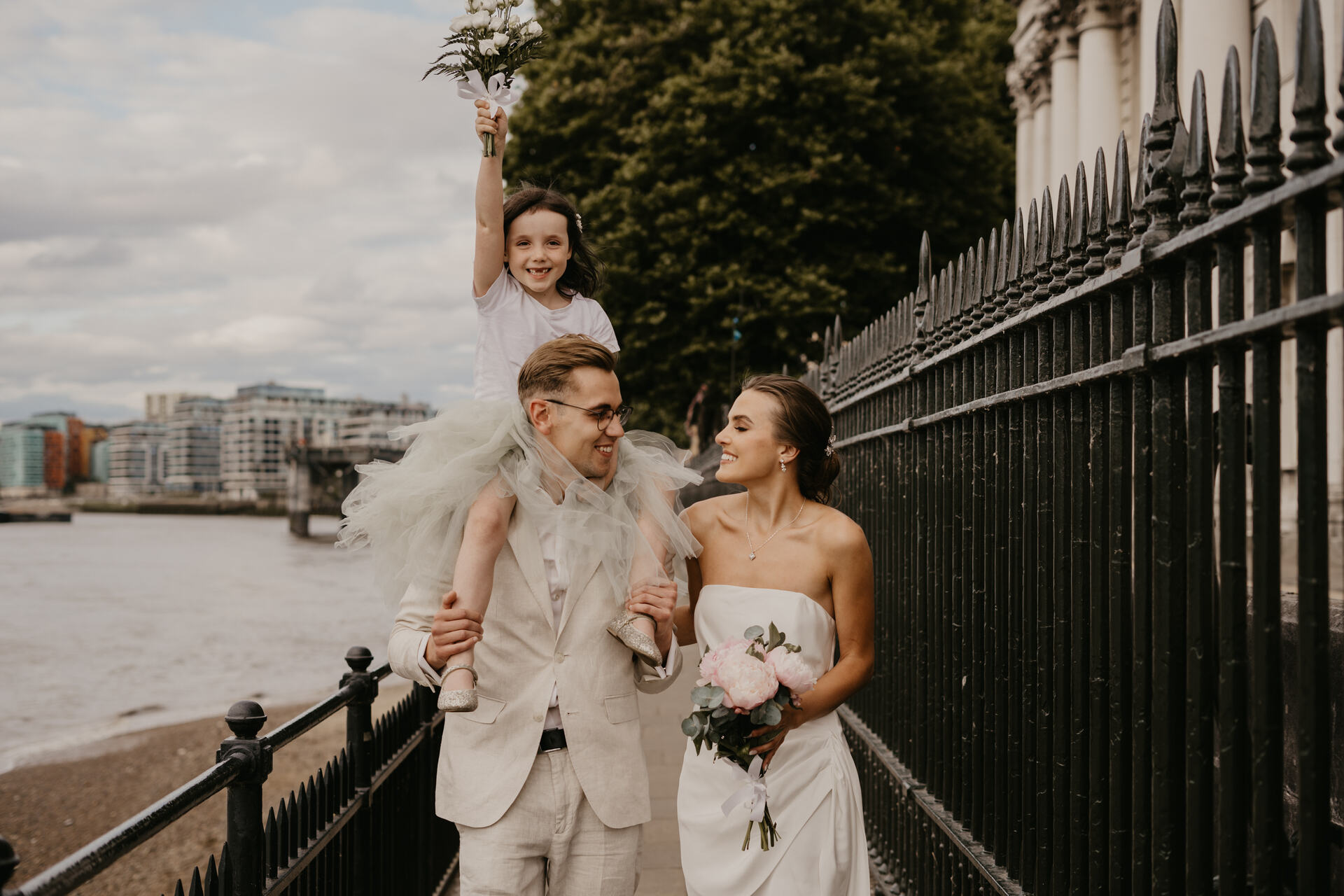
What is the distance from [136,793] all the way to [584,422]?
1257cm

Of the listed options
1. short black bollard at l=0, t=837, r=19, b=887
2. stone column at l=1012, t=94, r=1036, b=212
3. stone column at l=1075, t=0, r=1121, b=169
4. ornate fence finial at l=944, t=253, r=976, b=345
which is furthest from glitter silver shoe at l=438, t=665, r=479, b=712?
stone column at l=1012, t=94, r=1036, b=212

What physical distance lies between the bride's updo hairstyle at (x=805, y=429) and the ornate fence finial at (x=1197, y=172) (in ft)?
4.78

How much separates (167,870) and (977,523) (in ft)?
29.9

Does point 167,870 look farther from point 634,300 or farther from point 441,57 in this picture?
point 634,300

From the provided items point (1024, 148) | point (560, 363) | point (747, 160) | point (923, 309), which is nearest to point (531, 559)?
point (560, 363)

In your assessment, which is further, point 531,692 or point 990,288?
point 990,288

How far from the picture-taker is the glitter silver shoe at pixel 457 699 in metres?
2.68

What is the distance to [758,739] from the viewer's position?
290 cm

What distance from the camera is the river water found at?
2103 cm

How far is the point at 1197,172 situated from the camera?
198cm

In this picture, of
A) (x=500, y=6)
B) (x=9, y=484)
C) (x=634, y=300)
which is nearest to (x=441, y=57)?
(x=500, y=6)

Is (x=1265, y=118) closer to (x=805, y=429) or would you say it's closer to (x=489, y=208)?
(x=805, y=429)

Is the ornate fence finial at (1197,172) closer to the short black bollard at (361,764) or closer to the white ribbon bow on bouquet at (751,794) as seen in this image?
the white ribbon bow on bouquet at (751,794)

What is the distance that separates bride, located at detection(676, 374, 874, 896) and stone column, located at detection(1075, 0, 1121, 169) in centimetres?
1763
